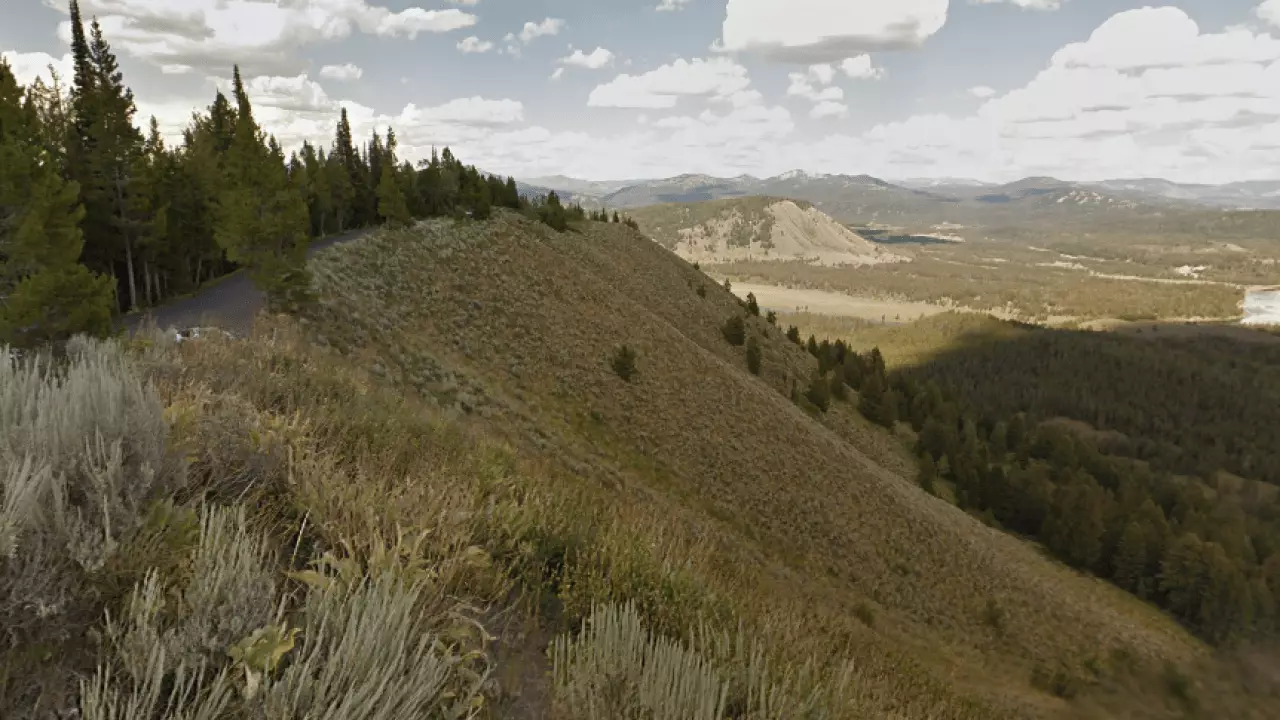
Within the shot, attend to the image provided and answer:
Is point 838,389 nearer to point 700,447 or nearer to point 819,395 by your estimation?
point 819,395

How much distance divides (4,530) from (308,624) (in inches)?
49.4

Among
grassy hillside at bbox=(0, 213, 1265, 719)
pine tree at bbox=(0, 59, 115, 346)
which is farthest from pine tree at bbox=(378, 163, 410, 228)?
grassy hillside at bbox=(0, 213, 1265, 719)

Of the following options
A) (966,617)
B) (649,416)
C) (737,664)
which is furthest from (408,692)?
(966,617)

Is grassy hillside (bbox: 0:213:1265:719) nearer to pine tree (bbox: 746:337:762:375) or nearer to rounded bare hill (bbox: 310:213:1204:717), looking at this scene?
rounded bare hill (bbox: 310:213:1204:717)

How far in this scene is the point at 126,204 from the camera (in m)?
28.9

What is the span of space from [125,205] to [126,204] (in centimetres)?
8

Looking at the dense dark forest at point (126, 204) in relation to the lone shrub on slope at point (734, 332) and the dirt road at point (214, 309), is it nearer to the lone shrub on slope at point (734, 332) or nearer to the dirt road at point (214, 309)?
the dirt road at point (214, 309)

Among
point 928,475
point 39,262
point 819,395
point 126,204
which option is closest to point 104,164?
point 126,204

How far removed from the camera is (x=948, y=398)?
86.1m

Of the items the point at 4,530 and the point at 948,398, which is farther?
the point at 948,398

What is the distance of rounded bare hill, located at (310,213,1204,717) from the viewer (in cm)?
2508

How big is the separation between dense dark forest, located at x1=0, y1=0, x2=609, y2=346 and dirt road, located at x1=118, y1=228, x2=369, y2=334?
4.59 feet

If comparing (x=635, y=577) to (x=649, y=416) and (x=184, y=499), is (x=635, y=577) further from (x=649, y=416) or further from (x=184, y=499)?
(x=649, y=416)

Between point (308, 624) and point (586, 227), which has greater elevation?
point (586, 227)
